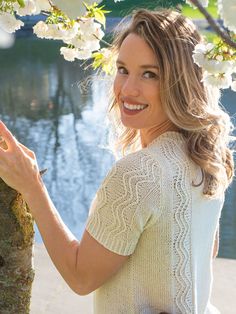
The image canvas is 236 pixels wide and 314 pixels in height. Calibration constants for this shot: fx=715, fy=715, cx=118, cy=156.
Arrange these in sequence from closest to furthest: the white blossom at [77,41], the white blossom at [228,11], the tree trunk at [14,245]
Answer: the white blossom at [228,11] < the tree trunk at [14,245] < the white blossom at [77,41]

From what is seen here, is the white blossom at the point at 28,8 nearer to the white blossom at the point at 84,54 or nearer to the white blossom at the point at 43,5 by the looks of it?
the white blossom at the point at 43,5

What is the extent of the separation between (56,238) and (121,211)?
4.9 inches

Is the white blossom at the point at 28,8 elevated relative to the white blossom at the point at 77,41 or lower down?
elevated

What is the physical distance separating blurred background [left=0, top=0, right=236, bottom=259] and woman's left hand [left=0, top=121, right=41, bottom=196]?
1.48ft

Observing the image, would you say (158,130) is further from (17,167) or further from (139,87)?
(17,167)

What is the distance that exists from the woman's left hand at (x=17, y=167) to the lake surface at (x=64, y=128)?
0.46 meters

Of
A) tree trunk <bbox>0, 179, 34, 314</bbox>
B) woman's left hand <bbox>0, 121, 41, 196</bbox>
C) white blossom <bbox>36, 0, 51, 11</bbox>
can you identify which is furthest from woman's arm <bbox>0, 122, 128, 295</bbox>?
white blossom <bbox>36, 0, 51, 11</bbox>

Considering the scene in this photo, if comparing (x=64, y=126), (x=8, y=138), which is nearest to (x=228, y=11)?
(x=8, y=138)

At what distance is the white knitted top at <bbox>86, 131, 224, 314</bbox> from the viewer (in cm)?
118

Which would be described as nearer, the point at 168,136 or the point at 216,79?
the point at 216,79

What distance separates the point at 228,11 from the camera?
896 millimetres

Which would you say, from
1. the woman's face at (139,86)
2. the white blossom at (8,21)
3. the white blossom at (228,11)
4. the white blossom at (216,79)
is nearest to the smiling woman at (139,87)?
the woman's face at (139,86)

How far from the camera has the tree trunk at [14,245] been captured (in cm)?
138

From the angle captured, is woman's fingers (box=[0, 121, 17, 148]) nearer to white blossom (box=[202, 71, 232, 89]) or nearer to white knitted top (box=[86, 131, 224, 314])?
white knitted top (box=[86, 131, 224, 314])
